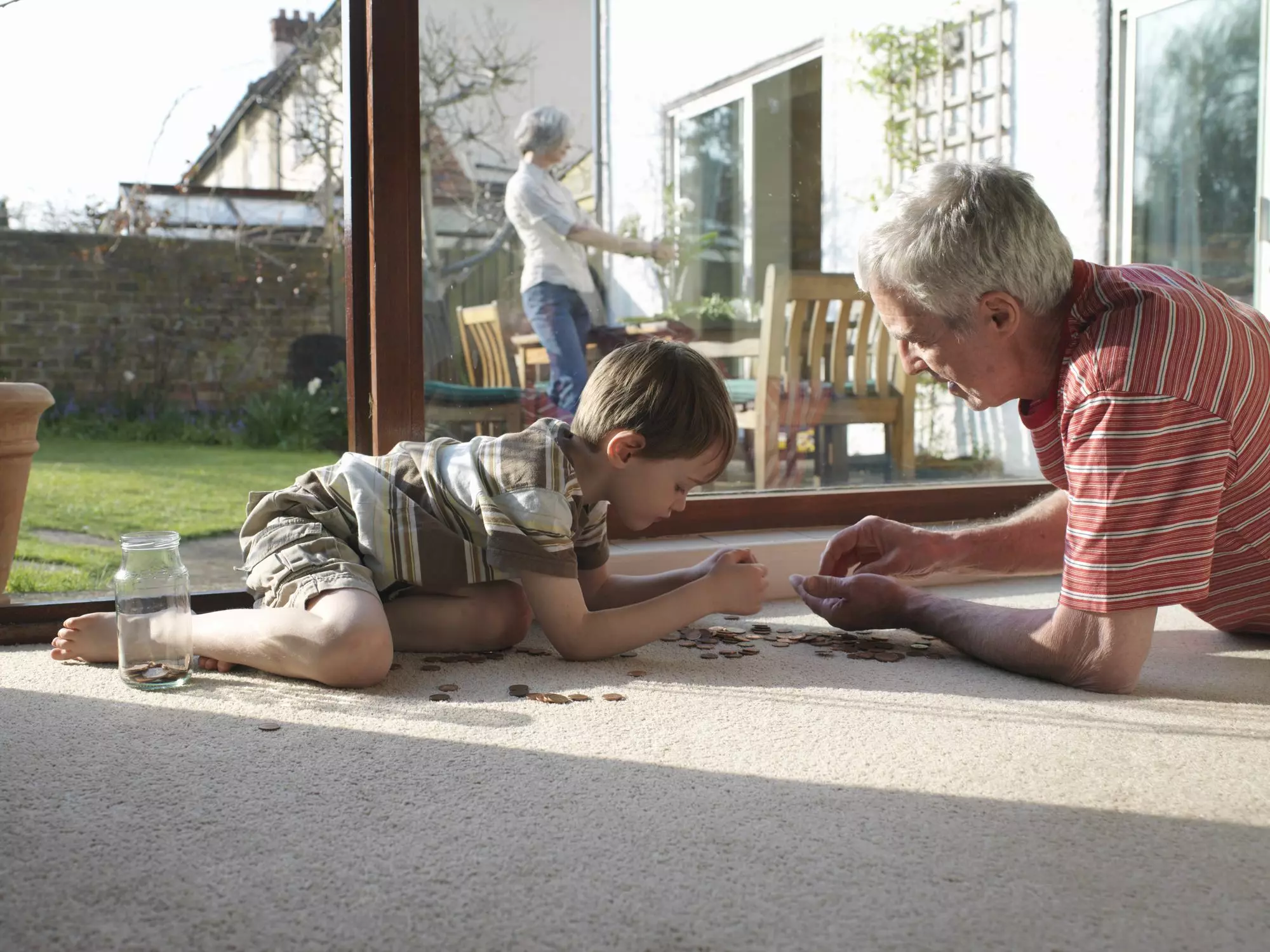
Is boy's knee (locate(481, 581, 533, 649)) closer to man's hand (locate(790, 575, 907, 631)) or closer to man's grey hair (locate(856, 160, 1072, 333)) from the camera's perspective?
man's hand (locate(790, 575, 907, 631))

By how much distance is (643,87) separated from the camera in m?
3.36

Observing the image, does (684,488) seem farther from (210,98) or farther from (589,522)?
(210,98)

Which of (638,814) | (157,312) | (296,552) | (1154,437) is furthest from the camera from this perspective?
(157,312)

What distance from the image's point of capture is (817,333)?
11.8ft

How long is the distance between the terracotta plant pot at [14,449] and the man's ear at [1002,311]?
189 cm

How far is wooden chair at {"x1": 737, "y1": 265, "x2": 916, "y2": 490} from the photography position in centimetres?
357

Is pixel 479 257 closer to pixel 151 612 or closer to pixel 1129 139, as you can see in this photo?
pixel 151 612

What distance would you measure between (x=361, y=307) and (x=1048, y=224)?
156cm

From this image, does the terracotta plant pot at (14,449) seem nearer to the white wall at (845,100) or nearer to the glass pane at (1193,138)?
the white wall at (845,100)

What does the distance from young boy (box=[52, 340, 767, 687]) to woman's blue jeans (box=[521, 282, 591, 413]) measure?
3.33 ft

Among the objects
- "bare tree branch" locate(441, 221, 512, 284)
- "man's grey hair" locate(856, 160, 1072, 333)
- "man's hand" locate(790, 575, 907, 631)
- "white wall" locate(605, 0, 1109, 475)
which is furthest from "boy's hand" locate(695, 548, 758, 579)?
"white wall" locate(605, 0, 1109, 475)

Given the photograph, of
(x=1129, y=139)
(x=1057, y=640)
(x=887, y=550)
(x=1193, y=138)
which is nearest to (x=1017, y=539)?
(x=887, y=550)

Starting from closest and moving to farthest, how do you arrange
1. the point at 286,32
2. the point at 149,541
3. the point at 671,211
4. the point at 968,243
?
the point at 968,243 → the point at 149,541 → the point at 671,211 → the point at 286,32

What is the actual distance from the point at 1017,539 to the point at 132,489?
3832mm
